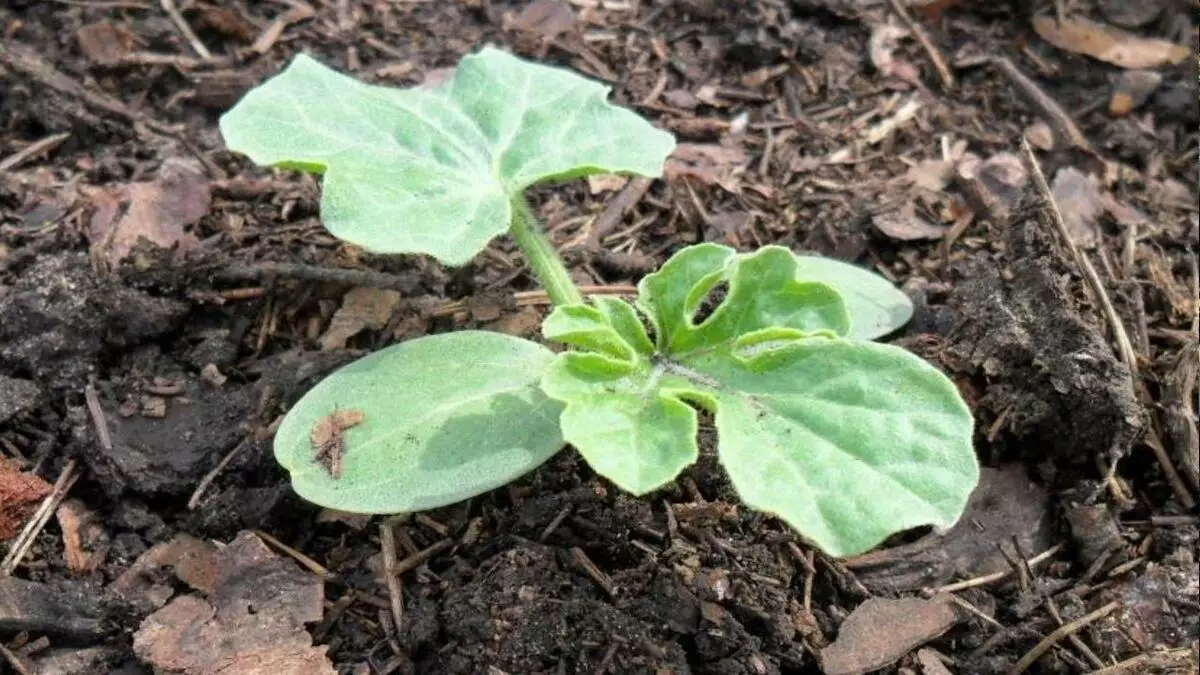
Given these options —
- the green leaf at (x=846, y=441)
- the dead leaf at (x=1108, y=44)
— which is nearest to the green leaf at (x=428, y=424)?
the green leaf at (x=846, y=441)

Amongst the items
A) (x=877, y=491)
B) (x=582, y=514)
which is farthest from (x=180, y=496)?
(x=877, y=491)

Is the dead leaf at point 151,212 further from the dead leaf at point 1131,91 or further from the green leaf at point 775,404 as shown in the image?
the dead leaf at point 1131,91

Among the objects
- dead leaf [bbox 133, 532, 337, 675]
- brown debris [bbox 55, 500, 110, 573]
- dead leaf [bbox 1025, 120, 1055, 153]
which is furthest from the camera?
dead leaf [bbox 1025, 120, 1055, 153]

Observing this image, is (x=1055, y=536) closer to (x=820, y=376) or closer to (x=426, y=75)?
(x=820, y=376)

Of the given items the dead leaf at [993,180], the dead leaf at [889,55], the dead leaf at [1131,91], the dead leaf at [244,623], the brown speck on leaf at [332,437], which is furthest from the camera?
the dead leaf at [889,55]

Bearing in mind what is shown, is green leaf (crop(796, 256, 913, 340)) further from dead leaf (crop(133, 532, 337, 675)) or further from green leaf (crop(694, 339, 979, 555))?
dead leaf (crop(133, 532, 337, 675))

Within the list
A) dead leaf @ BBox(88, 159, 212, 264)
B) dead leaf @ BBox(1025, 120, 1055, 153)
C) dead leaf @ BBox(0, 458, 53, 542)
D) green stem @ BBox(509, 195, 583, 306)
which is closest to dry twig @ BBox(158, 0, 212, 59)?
dead leaf @ BBox(88, 159, 212, 264)
